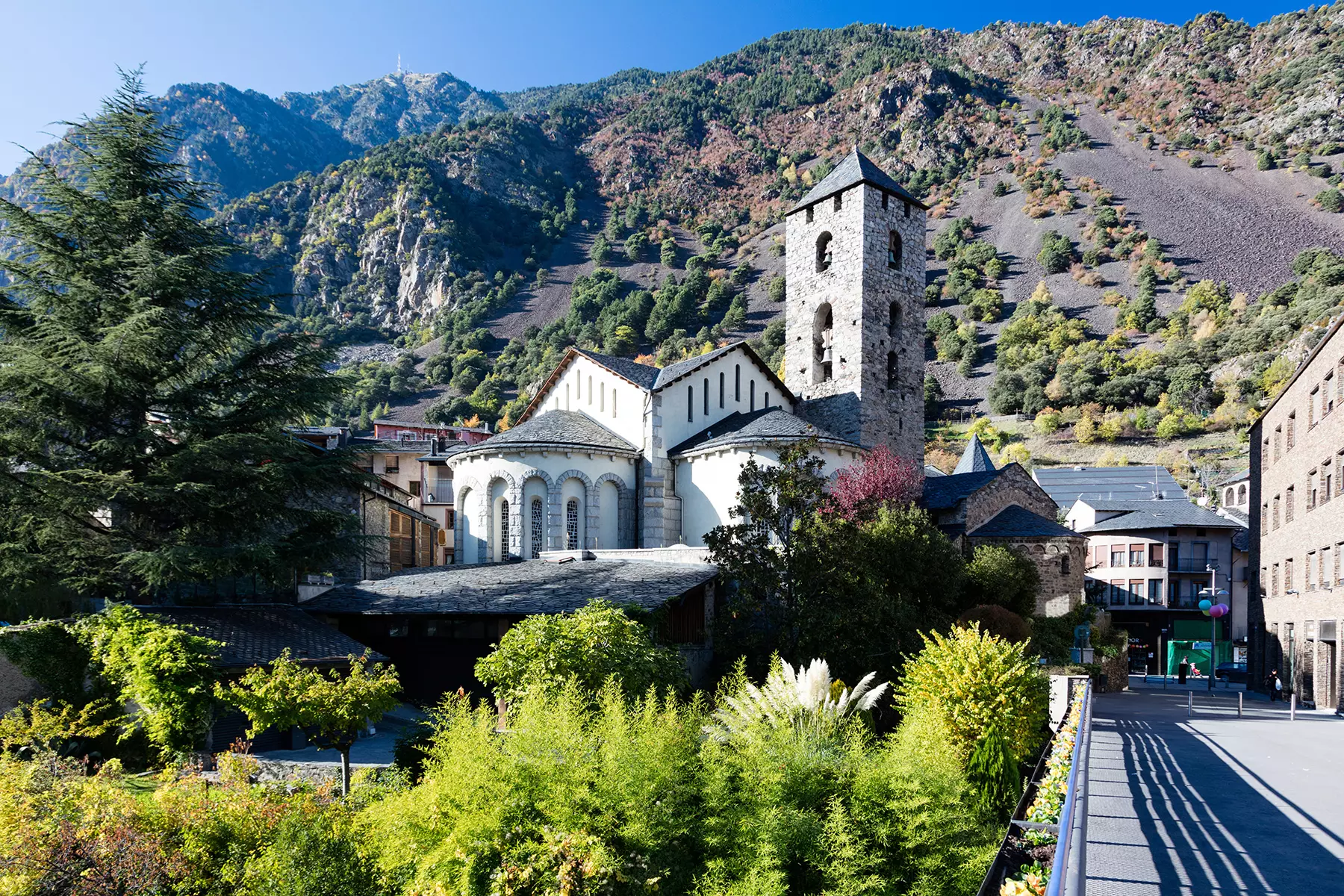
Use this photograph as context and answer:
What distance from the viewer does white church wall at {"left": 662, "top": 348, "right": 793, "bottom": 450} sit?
114 ft

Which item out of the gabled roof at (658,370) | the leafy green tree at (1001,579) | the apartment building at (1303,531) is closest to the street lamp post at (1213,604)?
the apartment building at (1303,531)

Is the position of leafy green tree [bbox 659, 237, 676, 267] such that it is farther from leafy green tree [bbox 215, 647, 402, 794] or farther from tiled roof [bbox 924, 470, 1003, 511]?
leafy green tree [bbox 215, 647, 402, 794]

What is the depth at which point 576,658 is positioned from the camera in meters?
16.5

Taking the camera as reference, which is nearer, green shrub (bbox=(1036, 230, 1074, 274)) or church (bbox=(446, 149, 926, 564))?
church (bbox=(446, 149, 926, 564))

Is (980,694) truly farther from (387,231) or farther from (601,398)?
(387,231)

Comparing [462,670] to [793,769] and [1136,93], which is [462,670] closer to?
[793,769]

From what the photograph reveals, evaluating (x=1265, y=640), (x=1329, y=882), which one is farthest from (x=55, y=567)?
(x=1265, y=640)

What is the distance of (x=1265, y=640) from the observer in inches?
1399

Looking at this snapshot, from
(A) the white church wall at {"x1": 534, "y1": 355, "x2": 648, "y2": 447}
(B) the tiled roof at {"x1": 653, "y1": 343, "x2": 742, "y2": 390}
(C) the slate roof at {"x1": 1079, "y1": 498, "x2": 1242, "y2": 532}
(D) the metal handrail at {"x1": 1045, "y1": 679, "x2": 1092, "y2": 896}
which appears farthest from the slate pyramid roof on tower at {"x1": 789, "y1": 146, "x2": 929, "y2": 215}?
(D) the metal handrail at {"x1": 1045, "y1": 679, "x2": 1092, "y2": 896}

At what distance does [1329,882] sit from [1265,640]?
32021mm

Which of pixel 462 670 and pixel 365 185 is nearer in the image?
pixel 462 670

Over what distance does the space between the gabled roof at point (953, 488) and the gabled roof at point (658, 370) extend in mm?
7495

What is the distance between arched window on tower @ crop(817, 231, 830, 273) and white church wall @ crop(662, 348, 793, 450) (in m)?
6.26

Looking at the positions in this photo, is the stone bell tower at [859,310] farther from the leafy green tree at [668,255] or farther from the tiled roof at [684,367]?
the leafy green tree at [668,255]
